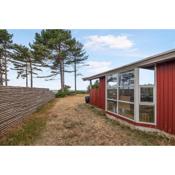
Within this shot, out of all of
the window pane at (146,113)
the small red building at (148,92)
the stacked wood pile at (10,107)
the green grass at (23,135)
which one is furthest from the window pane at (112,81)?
the stacked wood pile at (10,107)

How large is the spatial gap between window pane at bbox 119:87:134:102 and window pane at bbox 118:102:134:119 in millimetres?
234

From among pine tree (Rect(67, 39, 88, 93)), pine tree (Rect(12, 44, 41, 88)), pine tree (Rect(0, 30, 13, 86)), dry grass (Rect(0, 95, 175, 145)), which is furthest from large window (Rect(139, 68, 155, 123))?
pine tree (Rect(12, 44, 41, 88))

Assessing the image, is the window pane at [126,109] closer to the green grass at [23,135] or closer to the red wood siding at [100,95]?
the red wood siding at [100,95]

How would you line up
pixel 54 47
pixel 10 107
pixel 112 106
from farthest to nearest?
pixel 54 47
pixel 112 106
pixel 10 107

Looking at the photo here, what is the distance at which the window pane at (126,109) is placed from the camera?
7605mm

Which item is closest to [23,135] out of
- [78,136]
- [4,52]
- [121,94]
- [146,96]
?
[78,136]

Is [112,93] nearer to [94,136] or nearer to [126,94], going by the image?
[126,94]

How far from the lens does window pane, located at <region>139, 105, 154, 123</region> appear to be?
669 cm

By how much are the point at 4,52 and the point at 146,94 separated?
24592 millimetres

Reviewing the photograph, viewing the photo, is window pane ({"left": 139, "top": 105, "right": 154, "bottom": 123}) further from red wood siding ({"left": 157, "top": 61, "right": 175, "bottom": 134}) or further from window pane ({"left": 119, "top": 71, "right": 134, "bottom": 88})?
window pane ({"left": 119, "top": 71, "right": 134, "bottom": 88})

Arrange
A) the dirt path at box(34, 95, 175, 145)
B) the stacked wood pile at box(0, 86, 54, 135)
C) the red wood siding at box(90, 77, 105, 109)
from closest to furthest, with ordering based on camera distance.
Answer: the dirt path at box(34, 95, 175, 145) < the stacked wood pile at box(0, 86, 54, 135) < the red wood siding at box(90, 77, 105, 109)

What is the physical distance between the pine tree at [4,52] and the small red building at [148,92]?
819 inches

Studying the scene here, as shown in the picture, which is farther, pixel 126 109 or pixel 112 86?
pixel 112 86

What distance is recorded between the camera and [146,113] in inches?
271
